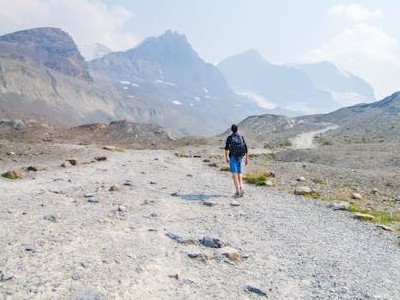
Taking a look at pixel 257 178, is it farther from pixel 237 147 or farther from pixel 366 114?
pixel 366 114

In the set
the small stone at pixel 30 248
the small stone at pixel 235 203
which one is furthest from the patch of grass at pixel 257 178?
the small stone at pixel 30 248

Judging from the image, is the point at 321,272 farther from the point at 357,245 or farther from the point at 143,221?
the point at 143,221

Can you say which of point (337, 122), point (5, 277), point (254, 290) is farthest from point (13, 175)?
point (337, 122)

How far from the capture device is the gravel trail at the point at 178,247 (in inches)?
420

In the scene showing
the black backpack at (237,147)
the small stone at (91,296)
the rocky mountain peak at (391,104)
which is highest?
the rocky mountain peak at (391,104)

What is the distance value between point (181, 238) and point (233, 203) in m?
6.09

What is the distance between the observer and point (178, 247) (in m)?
13.2

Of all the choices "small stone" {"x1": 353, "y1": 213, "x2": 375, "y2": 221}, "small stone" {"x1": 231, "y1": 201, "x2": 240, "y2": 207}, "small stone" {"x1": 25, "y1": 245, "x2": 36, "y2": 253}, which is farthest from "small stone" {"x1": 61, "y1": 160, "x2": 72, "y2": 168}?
"small stone" {"x1": 25, "y1": 245, "x2": 36, "y2": 253}

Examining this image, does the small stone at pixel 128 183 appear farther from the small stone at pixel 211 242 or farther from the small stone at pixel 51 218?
the small stone at pixel 211 242

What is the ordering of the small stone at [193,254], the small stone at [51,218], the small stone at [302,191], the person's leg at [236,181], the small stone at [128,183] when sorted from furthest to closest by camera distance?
the small stone at [302,191]
the small stone at [128,183]
the person's leg at [236,181]
the small stone at [51,218]
the small stone at [193,254]

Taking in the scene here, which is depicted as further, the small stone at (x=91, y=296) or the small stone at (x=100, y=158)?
the small stone at (x=100, y=158)

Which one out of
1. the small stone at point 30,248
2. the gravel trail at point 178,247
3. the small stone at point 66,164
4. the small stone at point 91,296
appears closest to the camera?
the small stone at point 91,296

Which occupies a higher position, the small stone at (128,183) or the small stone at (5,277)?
the small stone at (128,183)

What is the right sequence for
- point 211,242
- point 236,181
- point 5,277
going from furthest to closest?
1. point 236,181
2. point 211,242
3. point 5,277
